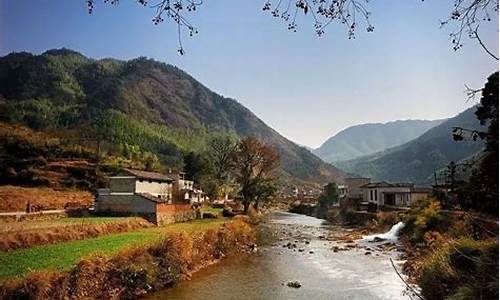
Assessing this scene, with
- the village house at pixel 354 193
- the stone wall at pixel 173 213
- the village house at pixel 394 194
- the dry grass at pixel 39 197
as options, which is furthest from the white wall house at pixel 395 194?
the dry grass at pixel 39 197

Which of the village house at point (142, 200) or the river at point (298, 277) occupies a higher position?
the village house at point (142, 200)

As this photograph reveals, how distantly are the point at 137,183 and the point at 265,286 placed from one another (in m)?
20.5

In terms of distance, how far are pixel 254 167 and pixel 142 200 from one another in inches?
633

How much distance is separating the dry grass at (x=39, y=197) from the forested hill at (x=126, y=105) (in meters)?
7.28

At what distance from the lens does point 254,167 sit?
134 ft

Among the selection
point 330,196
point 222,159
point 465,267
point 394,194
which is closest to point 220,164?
point 222,159

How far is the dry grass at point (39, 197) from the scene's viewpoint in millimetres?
24406

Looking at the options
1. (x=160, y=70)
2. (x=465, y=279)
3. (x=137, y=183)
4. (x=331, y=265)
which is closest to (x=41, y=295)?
(x=465, y=279)

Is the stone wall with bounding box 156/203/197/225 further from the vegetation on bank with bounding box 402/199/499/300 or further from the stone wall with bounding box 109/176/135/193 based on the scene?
the vegetation on bank with bounding box 402/199/499/300

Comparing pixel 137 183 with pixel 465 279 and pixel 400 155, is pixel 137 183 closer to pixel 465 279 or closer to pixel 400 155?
pixel 465 279

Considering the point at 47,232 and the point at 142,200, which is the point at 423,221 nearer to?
the point at 142,200

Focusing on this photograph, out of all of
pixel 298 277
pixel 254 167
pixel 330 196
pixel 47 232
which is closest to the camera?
pixel 298 277

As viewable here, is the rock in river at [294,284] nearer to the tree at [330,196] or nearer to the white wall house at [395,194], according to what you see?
the white wall house at [395,194]

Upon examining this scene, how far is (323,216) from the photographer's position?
52594 mm
